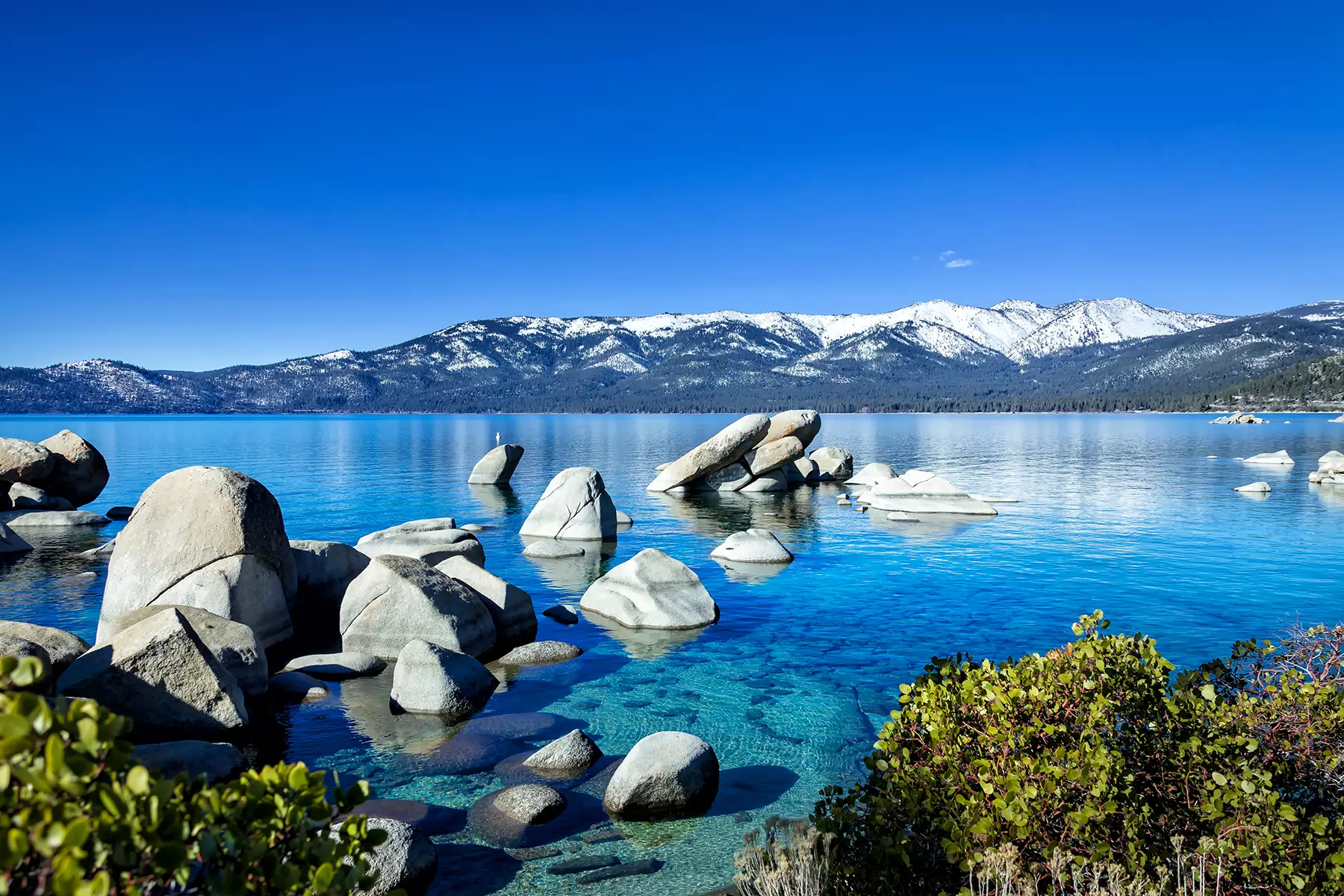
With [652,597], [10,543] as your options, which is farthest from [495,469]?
[652,597]

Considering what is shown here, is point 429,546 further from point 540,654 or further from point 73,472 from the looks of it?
point 73,472

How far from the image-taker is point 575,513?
31.0m

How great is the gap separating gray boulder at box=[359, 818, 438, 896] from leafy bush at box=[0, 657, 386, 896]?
5.33 m

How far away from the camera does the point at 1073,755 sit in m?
5.54

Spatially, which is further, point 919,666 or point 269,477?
point 269,477

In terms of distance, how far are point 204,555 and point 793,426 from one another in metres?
40.1

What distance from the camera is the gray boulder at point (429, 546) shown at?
2223 centimetres

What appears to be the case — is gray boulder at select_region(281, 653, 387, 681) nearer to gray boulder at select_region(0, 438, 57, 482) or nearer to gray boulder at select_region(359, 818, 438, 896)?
gray boulder at select_region(359, 818, 438, 896)


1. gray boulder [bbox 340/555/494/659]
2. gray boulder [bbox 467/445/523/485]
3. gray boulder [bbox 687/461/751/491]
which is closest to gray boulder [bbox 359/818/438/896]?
gray boulder [bbox 340/555/494/659]

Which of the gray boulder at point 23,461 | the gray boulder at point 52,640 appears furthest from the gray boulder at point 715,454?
the gray boulder at point 52,640

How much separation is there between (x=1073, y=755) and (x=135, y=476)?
64.5m

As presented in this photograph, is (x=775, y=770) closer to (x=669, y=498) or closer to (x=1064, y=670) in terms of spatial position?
(x=1064, y=670)

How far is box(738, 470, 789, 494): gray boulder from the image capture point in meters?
47.9

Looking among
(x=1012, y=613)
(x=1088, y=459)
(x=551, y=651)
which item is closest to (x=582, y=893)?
(x=551, y=651)
